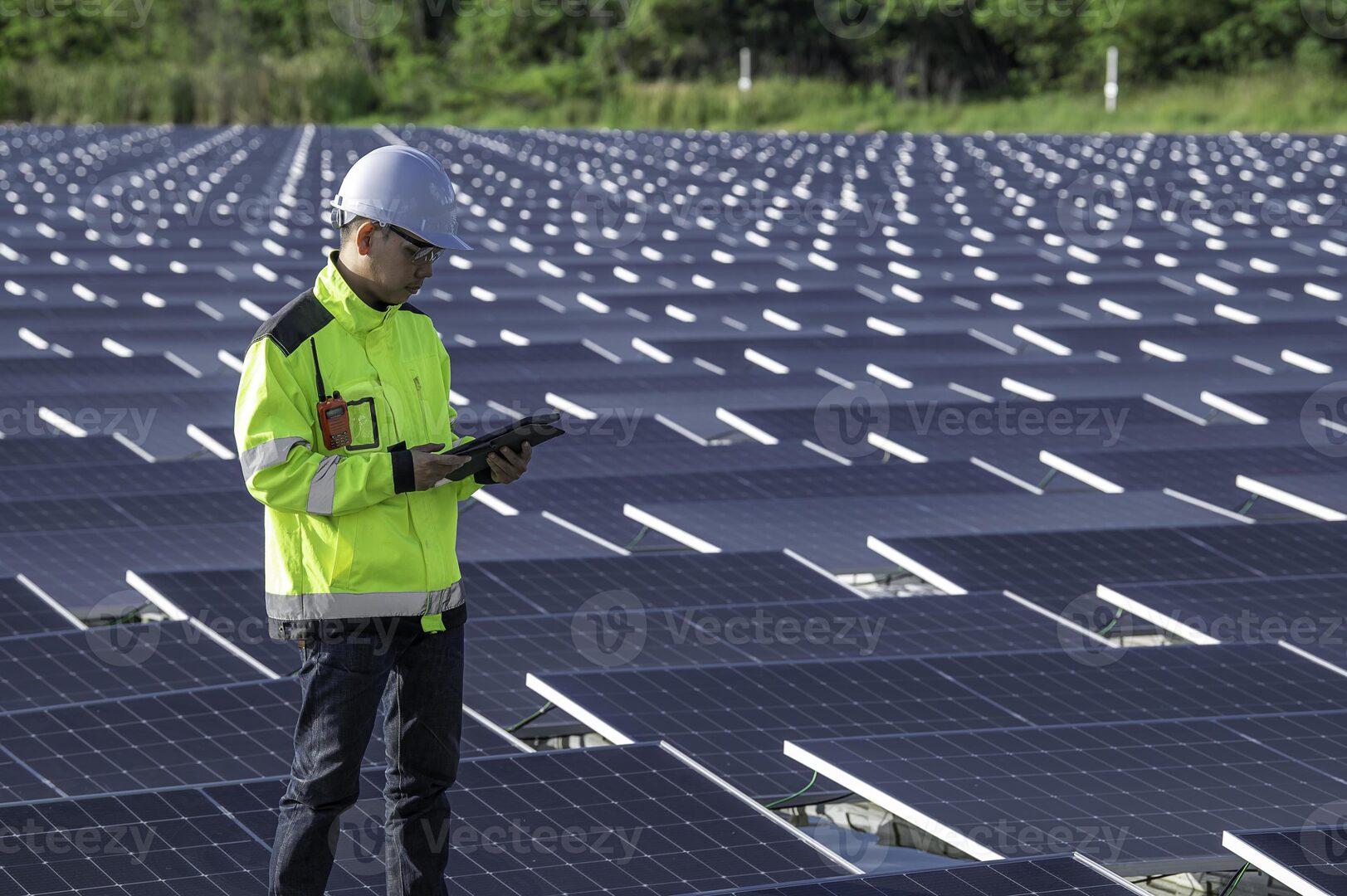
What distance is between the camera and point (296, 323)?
4395mm

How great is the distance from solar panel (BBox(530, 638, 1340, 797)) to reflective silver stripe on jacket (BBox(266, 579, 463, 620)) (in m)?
2.26

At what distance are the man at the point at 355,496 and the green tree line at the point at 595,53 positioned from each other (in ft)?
183

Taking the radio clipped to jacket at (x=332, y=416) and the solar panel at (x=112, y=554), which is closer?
the radio clipped to jacket at (x=332, y=416)

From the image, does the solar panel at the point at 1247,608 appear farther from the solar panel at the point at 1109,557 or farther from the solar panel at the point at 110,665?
the solar panel at the point at 110,665

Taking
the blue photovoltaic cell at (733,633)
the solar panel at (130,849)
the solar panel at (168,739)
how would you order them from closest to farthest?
the solar panel at (130,849)
the solar panel at (168,739)
the blue photovoltaic cell at (733,633)

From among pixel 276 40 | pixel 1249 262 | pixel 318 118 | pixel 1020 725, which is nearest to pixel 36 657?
pixel 1020 725

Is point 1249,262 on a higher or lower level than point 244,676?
lower

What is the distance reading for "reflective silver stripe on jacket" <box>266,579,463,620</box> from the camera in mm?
4422

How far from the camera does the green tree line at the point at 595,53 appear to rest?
6488cm

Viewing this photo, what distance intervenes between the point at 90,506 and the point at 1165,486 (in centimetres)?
668

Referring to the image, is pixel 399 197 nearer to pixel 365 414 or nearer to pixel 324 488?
pixel 365 414

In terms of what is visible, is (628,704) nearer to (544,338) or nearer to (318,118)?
(544,338)

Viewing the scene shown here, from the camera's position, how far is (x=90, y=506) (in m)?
10.5

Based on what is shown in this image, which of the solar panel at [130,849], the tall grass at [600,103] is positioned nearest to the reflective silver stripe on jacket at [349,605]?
the solar panel at [130,849]
